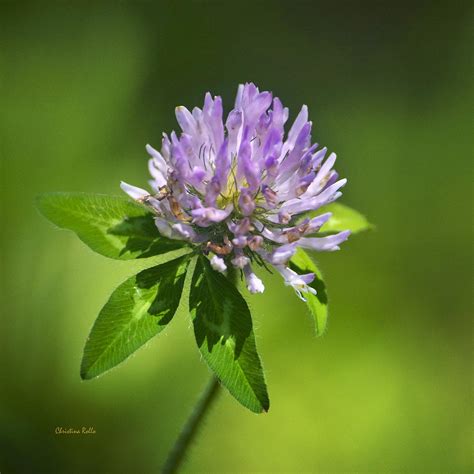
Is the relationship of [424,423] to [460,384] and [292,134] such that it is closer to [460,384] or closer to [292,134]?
[460,384]

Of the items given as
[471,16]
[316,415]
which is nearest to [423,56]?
[471,16]

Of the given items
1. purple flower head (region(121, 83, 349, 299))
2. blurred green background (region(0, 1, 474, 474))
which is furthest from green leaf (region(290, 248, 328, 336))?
blurred green background (region(0, 1, 474, 474))

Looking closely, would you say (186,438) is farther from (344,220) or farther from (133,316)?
(344,220)

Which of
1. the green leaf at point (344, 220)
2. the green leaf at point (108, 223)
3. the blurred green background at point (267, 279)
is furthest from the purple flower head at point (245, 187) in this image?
the blurred green background at point (267, 279)

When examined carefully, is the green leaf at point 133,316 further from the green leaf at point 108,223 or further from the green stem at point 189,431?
the green stem at point 189,431

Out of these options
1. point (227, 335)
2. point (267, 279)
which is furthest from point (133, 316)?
point (267, 279)

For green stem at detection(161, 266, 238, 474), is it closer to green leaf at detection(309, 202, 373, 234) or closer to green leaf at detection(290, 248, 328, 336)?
green leaf at detection(290, 248, 328, 336)
